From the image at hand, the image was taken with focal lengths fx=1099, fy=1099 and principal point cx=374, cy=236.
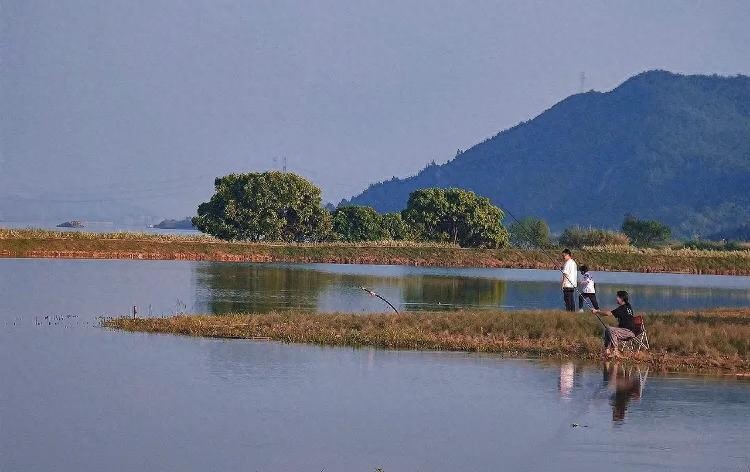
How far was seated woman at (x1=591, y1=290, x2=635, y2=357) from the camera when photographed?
32188 millimetres

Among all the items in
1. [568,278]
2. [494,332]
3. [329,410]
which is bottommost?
[329,410]

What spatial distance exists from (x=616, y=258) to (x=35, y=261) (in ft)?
193

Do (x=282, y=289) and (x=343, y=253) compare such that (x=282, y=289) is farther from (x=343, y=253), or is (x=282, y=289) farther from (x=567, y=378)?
Result: (x=343, y=253)

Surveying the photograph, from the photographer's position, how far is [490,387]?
28000 millimetres

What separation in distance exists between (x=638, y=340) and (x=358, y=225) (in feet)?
432

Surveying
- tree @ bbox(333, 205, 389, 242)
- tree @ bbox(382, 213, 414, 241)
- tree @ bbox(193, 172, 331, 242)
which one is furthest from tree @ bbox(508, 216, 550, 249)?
tree @ bbox(193, 172, 331, 242)

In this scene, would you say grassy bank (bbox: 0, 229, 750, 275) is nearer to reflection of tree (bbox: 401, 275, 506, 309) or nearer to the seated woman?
reflection of tree (bbox: 401, 275, 506, 309)

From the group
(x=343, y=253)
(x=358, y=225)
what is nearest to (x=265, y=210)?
(x=343, y=253)

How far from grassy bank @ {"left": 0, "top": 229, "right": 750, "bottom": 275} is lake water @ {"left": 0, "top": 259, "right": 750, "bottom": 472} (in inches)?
2351

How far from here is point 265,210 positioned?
406 feet

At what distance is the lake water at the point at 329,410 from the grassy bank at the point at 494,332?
1328 millimetres

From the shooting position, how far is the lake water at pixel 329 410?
20156 mm

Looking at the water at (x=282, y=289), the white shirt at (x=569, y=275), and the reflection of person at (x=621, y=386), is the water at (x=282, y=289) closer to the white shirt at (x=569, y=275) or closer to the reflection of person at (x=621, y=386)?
the white shirt at (x=569, y=275)

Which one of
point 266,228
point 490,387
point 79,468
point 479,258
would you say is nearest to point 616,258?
point 479,258
